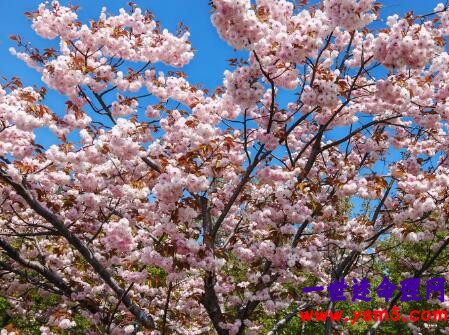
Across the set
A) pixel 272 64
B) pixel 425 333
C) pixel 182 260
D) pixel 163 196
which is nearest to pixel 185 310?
pixel 182 260

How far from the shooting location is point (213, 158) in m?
6.09

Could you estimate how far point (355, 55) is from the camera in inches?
293

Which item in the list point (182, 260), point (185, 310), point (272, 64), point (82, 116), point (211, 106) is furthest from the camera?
point (185, 310)

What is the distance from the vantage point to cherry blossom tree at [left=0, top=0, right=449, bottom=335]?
536 cm

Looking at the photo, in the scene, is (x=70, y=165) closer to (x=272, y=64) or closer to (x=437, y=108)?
(x=272, y=64)

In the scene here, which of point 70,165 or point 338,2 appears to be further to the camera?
point 70,165

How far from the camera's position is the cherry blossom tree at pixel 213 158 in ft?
17.6

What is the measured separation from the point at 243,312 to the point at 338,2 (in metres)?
4.82

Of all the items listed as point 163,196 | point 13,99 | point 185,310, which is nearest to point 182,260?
point 163,196

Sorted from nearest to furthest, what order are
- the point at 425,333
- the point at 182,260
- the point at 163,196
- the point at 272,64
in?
the point at 163,196
the point at 182,260
the point at 272,64
the point at 425,333

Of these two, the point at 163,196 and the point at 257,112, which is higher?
the point at 257,112

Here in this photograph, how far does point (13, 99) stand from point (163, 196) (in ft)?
9.16

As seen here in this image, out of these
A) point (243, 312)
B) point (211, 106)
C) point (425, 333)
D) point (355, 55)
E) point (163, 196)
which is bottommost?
point (243, 312)

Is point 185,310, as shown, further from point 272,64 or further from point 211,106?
point 272,64
